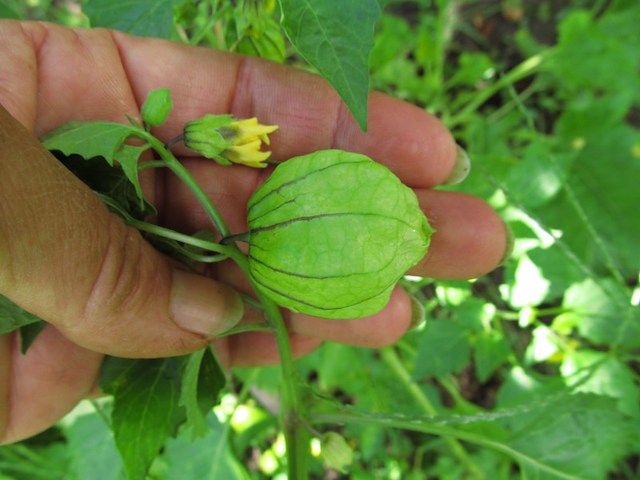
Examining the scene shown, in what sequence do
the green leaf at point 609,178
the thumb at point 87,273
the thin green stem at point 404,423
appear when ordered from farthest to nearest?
the green leaf at point 609,178 < the thin green stem at point 404,423 < the thumb at point 87,273

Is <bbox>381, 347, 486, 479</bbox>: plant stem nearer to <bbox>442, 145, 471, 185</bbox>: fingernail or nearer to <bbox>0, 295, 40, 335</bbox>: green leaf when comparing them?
<bbox>442, 145, 471, 185</bbox>: fingernail

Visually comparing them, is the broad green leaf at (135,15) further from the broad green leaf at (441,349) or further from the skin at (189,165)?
the broad green leaf at (441,349)

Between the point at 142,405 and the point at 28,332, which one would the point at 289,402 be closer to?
the point at 142,405

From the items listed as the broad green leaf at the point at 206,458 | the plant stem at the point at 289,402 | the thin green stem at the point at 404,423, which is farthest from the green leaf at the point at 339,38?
the broad green leaf at the point at 206,458

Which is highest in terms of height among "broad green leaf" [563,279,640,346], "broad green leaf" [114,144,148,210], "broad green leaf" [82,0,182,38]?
"broad green leaf" [82,0,182,38]

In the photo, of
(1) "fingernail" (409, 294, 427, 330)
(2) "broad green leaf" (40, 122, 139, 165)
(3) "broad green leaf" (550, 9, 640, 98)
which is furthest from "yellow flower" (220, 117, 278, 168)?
(3) "broad green leaf" (550, 9, 640, 98)

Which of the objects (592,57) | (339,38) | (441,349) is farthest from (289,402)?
(592,57)

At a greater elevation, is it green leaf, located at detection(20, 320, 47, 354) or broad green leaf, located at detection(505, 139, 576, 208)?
broad green leaf, located at detection(505, 139, 576, 208)
